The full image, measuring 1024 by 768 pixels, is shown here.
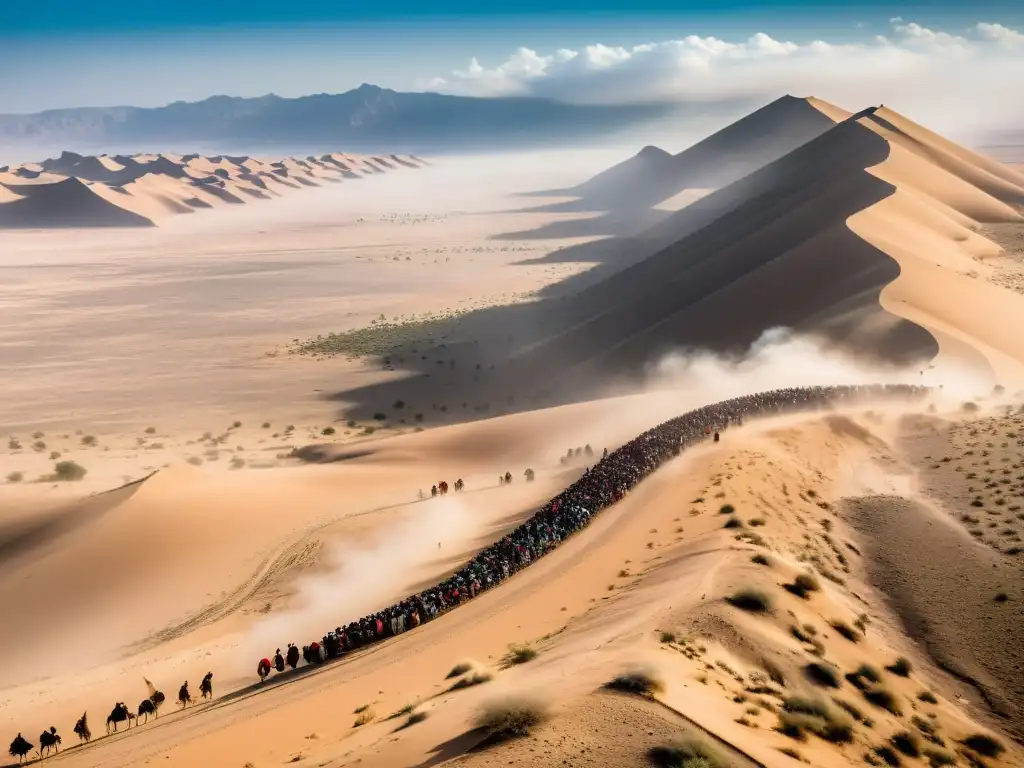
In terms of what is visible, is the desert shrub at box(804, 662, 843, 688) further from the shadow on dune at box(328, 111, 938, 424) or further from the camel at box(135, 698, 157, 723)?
the shadow on dune at box(328, 111, 938, 424)

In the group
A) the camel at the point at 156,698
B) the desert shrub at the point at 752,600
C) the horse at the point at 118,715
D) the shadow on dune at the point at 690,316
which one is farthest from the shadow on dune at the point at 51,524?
the shadow on dune at the point at 690,316

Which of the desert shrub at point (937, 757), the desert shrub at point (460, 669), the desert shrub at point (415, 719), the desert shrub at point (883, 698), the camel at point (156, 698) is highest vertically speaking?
the desert shrub at point (415, 719)

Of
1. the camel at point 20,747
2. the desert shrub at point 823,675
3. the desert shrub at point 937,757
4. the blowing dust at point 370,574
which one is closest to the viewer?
Result: the desert shrub at point 937,757

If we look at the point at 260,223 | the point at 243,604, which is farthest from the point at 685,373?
the point at 260,223

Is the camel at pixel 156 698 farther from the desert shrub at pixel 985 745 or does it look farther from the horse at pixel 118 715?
the desert shrub at pixel 985 745

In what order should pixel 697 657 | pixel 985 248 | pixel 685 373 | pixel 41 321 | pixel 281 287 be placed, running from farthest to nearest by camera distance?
1. pixel 281 287
2. pixel 41 321
3. pixel 985 248
4. pixel 685 373
5. pixel 697 657

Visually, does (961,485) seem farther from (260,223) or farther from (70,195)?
(70,195)
